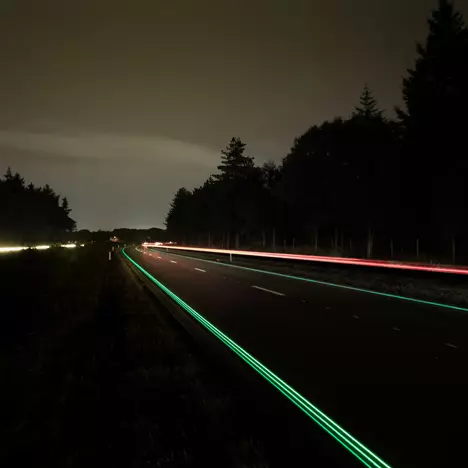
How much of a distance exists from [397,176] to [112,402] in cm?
4406

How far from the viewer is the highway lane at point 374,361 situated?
464cm

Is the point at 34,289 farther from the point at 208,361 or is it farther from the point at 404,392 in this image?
the point at 404,392

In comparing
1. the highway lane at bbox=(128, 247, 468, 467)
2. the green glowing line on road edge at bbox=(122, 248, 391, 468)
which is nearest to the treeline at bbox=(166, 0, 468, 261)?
the highway lane at bbox=(128, 247, 468, 467)

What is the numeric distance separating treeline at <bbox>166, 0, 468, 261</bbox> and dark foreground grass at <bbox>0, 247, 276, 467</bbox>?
31.3 m

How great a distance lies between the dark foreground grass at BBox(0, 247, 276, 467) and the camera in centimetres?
414

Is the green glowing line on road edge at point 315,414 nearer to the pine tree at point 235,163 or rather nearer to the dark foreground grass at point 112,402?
the dark foreground grass at point 112,402

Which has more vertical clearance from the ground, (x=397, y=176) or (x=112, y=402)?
(x=397, y=176)

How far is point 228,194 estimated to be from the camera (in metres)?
90.3

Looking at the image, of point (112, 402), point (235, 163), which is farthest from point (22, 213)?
point (112, 402)

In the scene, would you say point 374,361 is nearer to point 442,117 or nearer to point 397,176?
point 442,117

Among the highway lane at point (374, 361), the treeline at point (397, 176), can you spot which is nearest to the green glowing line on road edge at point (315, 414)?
the highway lane at point (374, 361)

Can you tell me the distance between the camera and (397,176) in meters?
45.1

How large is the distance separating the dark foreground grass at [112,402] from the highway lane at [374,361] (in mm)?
1248

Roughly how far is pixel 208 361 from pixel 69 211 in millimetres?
203820
